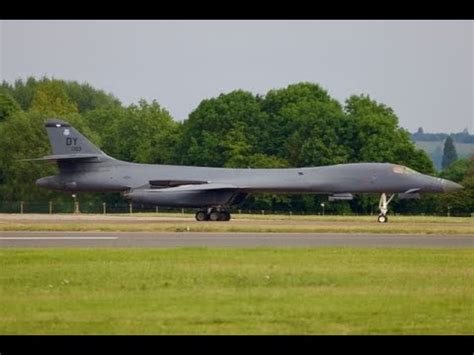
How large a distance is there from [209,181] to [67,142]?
6.10 metres

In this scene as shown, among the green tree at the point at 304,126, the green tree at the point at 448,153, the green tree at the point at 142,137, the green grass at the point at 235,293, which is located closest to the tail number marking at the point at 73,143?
the green tree at the point at 304,126

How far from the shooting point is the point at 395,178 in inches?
1585

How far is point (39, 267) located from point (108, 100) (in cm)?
8467

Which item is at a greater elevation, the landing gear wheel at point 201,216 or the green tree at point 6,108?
the green tree at point 6,108

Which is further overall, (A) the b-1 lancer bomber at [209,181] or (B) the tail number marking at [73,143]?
(B) the tail number marking at [73,143]

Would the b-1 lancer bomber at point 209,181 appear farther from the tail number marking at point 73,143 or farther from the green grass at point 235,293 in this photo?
the green grass at point 235,293

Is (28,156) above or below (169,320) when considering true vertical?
above

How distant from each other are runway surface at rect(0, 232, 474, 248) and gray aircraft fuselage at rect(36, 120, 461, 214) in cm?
1326

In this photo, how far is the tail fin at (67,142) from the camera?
43.9 meters

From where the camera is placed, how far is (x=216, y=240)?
953 inches
